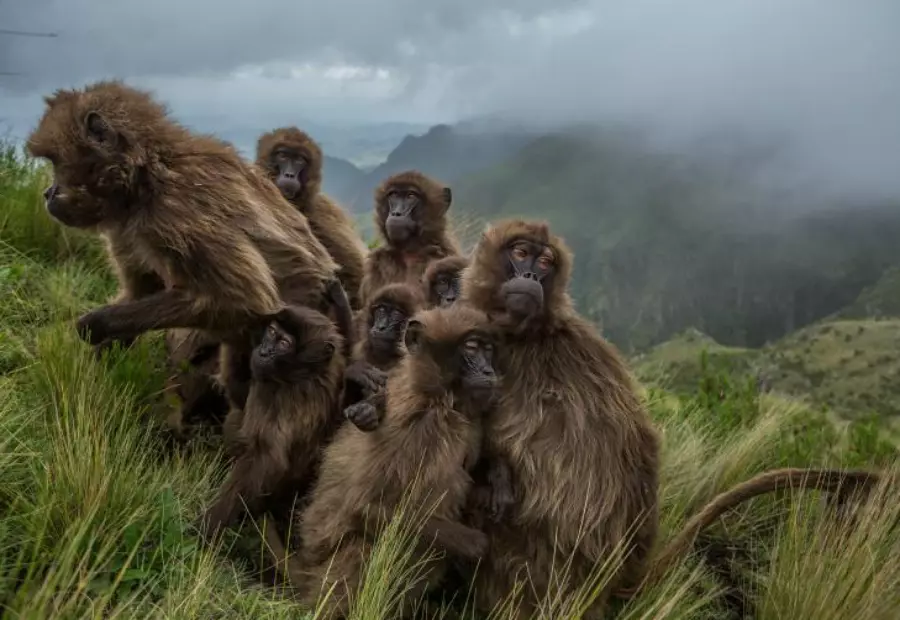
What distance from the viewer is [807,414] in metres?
8.43

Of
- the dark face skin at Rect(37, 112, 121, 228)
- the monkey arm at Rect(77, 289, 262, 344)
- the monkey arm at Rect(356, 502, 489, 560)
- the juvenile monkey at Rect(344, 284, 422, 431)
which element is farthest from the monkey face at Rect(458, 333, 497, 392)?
the dark face skin at Rect(37, 112, 121, 228)

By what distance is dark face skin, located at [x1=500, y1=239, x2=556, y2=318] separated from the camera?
150 inches

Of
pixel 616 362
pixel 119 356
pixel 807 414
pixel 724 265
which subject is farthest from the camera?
pixel 724 265

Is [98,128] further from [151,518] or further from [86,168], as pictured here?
[151,518]

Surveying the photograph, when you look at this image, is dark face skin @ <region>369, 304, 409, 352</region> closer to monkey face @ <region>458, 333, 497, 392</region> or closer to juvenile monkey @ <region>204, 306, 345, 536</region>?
juvenile monkey @ <region>204, 306, 345, 536</region>

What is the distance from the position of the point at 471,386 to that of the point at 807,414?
5.95m

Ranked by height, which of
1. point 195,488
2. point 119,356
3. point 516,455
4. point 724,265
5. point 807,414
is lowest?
point 724,265

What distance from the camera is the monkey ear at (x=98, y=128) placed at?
163 inches

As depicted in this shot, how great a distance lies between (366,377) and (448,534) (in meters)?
1.07

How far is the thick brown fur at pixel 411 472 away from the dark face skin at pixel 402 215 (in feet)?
6.59

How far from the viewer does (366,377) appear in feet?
14.1

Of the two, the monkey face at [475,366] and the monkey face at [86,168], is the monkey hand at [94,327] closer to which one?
the monkey face at [86,168]

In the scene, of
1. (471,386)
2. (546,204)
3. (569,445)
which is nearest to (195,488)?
(471,386)

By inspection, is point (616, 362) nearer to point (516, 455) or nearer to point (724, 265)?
point (516, 455)
